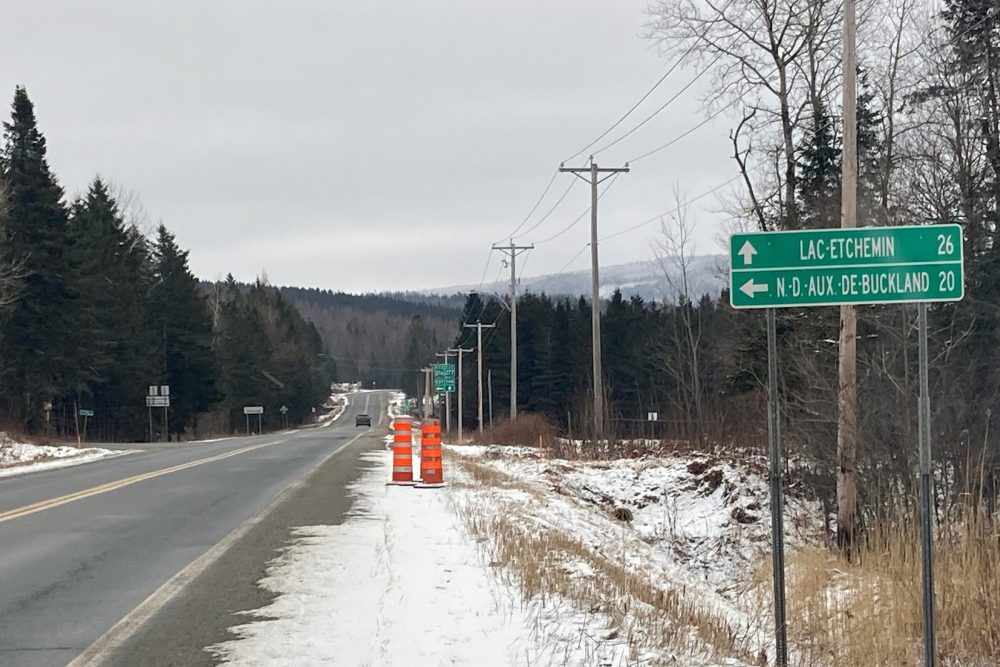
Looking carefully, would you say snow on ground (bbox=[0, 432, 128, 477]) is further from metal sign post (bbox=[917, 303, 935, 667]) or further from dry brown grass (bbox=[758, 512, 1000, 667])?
metal sign post (bbox=[917, 303, 935, 667])

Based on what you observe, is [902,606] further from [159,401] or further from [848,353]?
[159,401]

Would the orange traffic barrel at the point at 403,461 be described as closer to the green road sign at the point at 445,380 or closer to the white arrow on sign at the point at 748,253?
the white arrow on sign at the point at 748,253

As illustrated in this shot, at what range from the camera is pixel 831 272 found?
6148 mm

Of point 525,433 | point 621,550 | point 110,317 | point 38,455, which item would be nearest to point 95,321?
point 110,317

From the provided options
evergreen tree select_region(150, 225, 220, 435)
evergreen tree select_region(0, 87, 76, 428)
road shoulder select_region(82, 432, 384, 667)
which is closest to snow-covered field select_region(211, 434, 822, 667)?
road shoulder select_region(82, 432, 384, 667)

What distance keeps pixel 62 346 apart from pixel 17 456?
22406 millimetres

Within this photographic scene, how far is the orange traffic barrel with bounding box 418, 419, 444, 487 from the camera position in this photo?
18484 millimetres

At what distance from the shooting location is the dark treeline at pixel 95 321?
51.7 metres

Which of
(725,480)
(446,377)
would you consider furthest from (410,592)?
(446,377)

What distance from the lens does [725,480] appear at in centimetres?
2230

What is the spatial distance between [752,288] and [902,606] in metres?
2.77

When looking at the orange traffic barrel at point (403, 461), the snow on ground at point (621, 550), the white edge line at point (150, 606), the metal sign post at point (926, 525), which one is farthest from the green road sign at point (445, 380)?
the metal sign post at point (926, 525)

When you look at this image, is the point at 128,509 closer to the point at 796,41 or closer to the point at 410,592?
the point at 410,592

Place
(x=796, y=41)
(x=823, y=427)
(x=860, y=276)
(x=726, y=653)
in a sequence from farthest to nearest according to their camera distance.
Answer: (x=796, y=41), (x=823, y=427), (x=726, y=653), (x=860, y=276)
